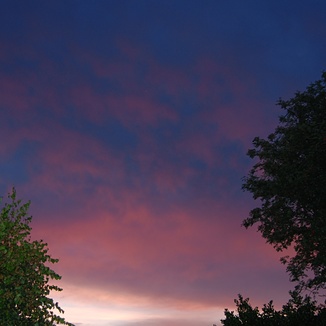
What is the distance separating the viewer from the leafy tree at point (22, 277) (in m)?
17.6

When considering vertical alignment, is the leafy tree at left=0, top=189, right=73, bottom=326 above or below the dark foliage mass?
below

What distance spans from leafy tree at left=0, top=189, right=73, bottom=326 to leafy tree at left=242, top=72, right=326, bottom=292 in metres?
24.7

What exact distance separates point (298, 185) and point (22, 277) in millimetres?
26793

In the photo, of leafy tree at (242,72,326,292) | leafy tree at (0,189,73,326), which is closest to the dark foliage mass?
leafy tree at (242,72,326,292)

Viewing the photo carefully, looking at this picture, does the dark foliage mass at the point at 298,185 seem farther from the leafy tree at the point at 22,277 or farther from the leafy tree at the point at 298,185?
the leafy tree at the point at 22,277

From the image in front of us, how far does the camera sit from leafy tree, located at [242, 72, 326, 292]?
130 feet

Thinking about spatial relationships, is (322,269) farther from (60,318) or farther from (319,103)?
(60,318)

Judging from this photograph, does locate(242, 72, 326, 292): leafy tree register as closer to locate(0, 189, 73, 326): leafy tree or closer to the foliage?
the foliage

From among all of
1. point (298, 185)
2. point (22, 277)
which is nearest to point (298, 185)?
point (298, 185)

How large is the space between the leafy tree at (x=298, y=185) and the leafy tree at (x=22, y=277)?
80.9 feet

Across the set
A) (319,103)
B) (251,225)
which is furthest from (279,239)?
(319,103)

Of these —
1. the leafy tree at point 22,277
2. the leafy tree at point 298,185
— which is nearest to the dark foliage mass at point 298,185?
the leafy tree at point 298,185

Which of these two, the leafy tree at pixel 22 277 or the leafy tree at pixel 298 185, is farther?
the leafy tree at pixel 298 185

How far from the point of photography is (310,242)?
40.0m
